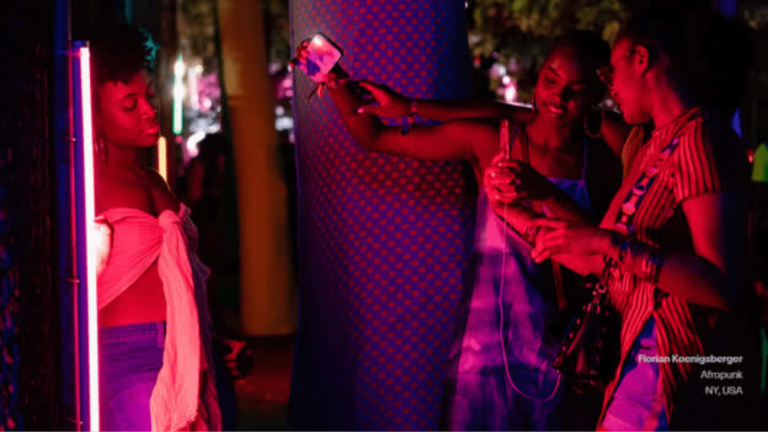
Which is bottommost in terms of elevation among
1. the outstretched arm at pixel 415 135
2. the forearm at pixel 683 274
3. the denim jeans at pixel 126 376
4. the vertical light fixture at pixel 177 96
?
the denim jeans at pixel 126 376

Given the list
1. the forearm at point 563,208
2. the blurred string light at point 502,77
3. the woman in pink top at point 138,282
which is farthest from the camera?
the blurred string light at point 502,77

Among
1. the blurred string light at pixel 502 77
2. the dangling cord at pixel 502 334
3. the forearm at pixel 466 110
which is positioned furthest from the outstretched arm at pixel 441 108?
the blurred string light at pixel 502 77

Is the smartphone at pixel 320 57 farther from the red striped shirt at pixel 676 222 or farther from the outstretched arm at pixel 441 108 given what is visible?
the red striped shirt at pixel 676 222

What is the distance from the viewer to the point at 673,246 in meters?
2.37

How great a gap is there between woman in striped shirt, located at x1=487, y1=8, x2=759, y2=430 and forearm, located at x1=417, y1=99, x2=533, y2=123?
1.21 meters

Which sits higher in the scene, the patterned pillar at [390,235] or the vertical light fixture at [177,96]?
the vertical light fixture at [177,96]

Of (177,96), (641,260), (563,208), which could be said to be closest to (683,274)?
(641,260)

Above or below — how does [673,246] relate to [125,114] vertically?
below

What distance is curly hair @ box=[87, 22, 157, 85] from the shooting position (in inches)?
122

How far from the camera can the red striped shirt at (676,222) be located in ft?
7.45

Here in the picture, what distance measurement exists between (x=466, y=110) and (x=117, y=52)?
1370 mm

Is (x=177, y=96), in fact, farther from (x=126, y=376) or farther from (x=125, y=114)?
(x=126, y=376)

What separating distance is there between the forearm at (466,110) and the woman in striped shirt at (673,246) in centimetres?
121

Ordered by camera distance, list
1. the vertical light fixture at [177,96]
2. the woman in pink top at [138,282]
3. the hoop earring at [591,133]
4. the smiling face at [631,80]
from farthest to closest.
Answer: the vertical light fixture at [177,96], the hoop earring at [591,133], the woman in pink top at [138,282], the smiling face at [631,80]
